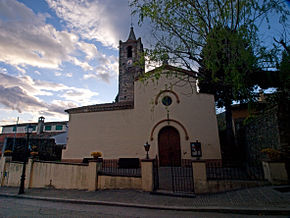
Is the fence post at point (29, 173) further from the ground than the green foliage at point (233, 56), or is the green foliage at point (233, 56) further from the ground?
the green foliage at point (233, 56)

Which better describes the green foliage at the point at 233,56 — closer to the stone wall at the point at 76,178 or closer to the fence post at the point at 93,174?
the stone wall at the point at 76,178

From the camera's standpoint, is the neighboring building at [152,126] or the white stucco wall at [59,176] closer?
the white stucco wall at [59,176]

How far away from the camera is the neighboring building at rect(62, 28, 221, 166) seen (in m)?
12.5

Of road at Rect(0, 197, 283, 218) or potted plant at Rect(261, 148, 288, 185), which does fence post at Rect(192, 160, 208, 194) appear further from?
potted plant at Rect(261, 148, 288, 185)

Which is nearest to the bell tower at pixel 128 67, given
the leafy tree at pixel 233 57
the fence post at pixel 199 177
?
the fence post at pixel 199 177

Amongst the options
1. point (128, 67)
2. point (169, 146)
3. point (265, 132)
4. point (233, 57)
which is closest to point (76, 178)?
point (169, 146)

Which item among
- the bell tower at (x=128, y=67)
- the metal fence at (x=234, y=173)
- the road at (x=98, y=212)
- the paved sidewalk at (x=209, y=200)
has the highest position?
the bell tower at (x=128, y=67)

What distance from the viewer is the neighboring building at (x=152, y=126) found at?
12492mm

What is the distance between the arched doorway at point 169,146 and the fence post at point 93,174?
6.13m

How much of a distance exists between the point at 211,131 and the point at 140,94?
A: 6.74 meters

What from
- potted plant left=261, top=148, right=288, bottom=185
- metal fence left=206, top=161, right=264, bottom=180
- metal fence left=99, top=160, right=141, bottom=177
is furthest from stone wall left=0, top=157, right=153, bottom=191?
potted plant left=261, top=148, right=288, bottom=185

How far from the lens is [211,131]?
1238 centimetres

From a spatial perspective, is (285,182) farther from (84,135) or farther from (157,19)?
(84,135)

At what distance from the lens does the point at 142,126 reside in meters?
13.5
